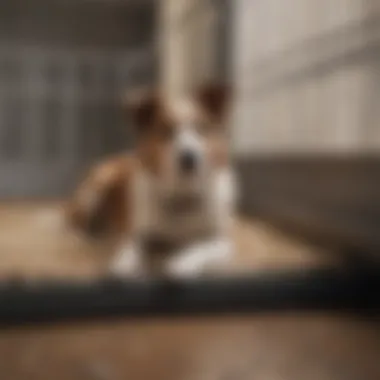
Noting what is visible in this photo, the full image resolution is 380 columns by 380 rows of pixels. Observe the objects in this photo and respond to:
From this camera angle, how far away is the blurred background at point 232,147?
1.21 metres

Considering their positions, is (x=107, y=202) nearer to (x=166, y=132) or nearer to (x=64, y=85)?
(x=166, y=132)

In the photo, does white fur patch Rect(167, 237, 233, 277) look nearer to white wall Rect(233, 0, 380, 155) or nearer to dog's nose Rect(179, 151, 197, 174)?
dog's nose Rect(179, 151, 197, 174)

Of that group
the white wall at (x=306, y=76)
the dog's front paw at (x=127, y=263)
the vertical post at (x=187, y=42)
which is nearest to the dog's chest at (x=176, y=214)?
the dog's front paw at (x=127, y=263)

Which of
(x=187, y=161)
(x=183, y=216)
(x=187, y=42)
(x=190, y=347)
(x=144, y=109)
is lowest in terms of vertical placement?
(x=190, y=347)

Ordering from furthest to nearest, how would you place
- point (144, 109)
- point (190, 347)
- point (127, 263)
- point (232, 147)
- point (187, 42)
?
point (187, 42), point (232, 147), point (144, 109), point (127, 263), point (190, 347)

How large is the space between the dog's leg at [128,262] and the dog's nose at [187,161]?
23cm

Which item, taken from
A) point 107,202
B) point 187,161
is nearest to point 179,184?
point 187,161

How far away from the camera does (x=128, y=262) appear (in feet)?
5.36

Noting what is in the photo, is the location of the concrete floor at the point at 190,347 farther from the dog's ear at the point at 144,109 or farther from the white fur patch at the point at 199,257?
the dog's ear at the point at 144,109

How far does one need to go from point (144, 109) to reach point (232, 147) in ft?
3.66

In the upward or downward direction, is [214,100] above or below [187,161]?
above

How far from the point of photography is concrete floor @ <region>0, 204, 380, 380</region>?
1107 millimetres

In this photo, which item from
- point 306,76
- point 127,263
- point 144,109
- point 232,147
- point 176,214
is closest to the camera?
point 127,263

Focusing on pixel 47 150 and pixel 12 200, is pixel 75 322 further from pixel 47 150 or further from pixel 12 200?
pixel 47 150
